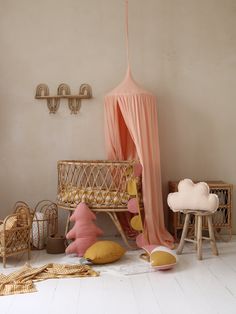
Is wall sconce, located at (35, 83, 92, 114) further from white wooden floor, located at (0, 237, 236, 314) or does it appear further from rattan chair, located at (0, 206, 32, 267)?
white wooden floor, located at (0, 237, 236, 314)

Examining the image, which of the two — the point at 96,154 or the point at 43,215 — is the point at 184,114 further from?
the point at 43,215

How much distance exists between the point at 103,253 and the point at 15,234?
0.78m

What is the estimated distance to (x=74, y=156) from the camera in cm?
499

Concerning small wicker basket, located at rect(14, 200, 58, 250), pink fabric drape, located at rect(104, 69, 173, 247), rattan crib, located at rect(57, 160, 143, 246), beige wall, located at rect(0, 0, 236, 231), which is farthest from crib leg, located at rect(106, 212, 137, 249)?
beige wall, located at rect(0, 0, 236, 231)

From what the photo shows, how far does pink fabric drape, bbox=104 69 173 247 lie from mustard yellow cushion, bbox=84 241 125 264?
0.62 meters

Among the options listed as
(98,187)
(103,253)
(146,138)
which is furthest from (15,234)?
(146,138)

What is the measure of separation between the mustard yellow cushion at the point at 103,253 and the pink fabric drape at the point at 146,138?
0.62m

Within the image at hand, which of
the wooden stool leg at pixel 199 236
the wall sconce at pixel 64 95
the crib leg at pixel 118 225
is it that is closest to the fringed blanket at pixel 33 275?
the crib leg at pixel 118 225

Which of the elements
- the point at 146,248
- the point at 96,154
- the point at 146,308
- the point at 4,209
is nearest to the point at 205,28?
the point at 96,154

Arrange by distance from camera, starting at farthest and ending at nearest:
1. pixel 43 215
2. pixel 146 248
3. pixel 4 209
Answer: pixel 4 209, pixel 43 215, pixel 146 248

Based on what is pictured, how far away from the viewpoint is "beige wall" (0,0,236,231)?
4926 millimetres

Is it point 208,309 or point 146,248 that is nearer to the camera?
point 208,309

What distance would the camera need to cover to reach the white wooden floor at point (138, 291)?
2.90 meters

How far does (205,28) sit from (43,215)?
2.70 metres
